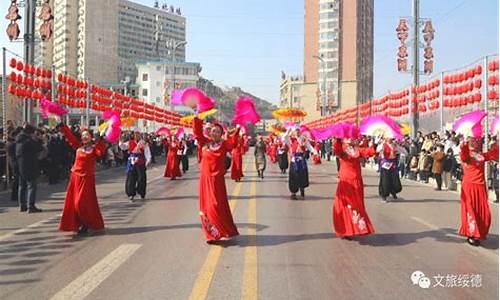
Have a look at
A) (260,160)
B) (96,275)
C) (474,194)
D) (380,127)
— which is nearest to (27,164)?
(96,275)

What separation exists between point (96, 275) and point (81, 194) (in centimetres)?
278

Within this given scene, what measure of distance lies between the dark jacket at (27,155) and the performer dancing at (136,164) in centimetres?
239

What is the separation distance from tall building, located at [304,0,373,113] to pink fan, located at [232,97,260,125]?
8180 centimetres

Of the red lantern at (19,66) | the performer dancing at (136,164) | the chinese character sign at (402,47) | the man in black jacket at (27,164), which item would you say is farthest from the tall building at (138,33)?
the man in black jacket at (27,164)

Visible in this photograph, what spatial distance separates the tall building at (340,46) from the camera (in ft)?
301

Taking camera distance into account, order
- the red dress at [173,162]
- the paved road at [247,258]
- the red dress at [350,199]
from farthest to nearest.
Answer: the red dress at [173,162] < the red dress at [350,199] < the paved road at [247,258]

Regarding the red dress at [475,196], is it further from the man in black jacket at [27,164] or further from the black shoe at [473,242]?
the man in black jacket at [27,164]

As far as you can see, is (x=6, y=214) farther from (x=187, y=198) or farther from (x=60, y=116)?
(x=187, y=198)

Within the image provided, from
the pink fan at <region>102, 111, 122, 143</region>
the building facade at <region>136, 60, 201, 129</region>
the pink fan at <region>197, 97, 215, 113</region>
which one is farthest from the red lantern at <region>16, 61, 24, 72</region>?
the building facade at <region>136, 60, 201, 129</region>

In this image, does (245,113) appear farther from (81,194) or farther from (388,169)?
Answer: (388,169)

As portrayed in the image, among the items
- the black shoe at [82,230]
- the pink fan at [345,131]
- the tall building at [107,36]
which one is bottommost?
the black shoe at [82,230]

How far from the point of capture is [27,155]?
11.2 meters

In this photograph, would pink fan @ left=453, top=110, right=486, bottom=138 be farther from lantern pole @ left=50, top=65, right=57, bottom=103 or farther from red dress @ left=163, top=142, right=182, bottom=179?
lantern pole @ left=50, top=65, right=57, bottom=103

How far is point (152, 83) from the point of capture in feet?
290
